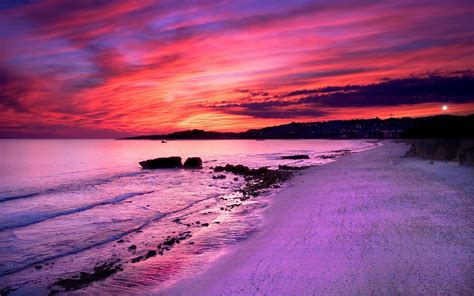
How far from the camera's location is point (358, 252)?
10.0 m

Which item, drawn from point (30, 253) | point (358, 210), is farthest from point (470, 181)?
Result: point (30, 253)

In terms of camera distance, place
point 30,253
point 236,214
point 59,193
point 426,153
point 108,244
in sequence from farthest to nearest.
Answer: point 426,153, point 59,193, point 236,214, point 108,244, point 30,253

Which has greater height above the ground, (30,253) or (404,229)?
(404,229)

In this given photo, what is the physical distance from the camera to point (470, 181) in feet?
67.3

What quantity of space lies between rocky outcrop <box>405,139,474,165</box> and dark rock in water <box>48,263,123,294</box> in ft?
94.5

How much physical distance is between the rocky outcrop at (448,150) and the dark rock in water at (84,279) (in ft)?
94.5

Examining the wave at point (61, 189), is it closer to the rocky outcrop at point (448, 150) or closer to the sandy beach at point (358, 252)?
the sandy beach at point (358, 252)

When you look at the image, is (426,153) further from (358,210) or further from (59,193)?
(59,193)

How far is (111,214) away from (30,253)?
745 centimetres

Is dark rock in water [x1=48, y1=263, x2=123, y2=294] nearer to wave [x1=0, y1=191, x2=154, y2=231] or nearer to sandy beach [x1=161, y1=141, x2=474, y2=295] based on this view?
sandy beach [x1=161, y1=141, x2=474, y2=295]

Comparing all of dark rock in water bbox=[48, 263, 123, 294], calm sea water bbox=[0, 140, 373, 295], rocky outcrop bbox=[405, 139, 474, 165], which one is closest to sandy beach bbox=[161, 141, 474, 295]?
calm sea water bbox=[0, 140, 373, 295]

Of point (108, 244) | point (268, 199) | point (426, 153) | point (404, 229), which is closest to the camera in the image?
point (404, 229)

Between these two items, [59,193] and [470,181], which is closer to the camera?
[470,181]

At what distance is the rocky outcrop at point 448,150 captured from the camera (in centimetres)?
2892
